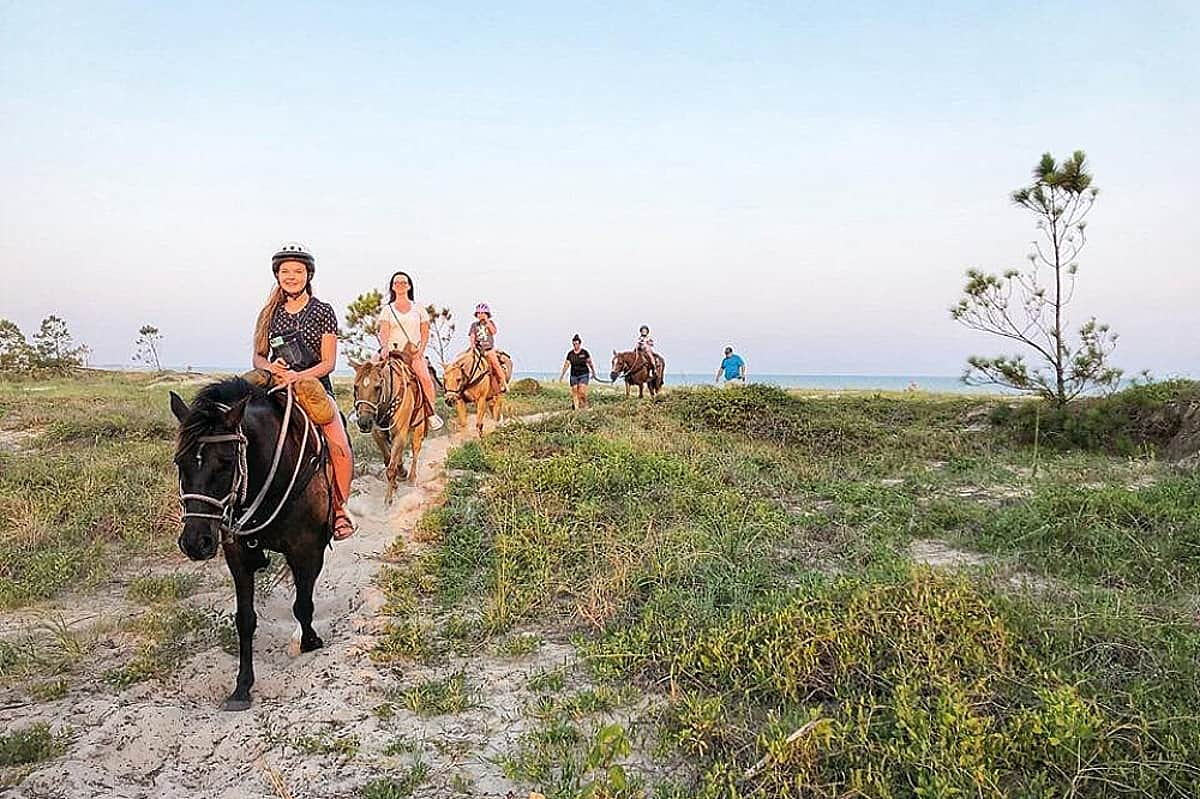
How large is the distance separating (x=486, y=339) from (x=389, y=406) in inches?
172

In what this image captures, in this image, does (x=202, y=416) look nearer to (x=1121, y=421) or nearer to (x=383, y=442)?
(x=383, y=442)

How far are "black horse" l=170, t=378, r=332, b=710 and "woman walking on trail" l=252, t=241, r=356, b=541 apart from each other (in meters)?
0.21

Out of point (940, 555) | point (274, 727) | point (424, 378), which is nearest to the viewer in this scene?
point (274, 727)

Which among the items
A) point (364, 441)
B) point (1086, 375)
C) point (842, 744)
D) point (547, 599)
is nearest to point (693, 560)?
point (547, 599)

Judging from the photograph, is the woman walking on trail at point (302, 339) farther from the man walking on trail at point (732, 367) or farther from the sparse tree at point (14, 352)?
the sparse tree at point (14, 352)

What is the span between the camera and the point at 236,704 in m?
4.01

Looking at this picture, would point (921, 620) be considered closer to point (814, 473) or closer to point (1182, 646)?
point (1182, 646)

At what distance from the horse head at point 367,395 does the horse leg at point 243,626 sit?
3800 mm

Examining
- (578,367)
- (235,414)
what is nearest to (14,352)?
(578,367)

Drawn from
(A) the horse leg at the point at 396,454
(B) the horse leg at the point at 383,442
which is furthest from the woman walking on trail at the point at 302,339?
(B) the horse leg at the point at 383,442

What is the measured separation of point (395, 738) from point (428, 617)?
1545 millimetres

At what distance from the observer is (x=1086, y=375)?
43.0ft

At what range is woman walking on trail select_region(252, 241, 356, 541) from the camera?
5.04m

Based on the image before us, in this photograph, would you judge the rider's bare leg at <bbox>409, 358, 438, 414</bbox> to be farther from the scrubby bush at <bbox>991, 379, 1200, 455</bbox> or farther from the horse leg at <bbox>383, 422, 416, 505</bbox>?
the scrubby bush at <bbox>991, 379, 1200, 455</bbox>
